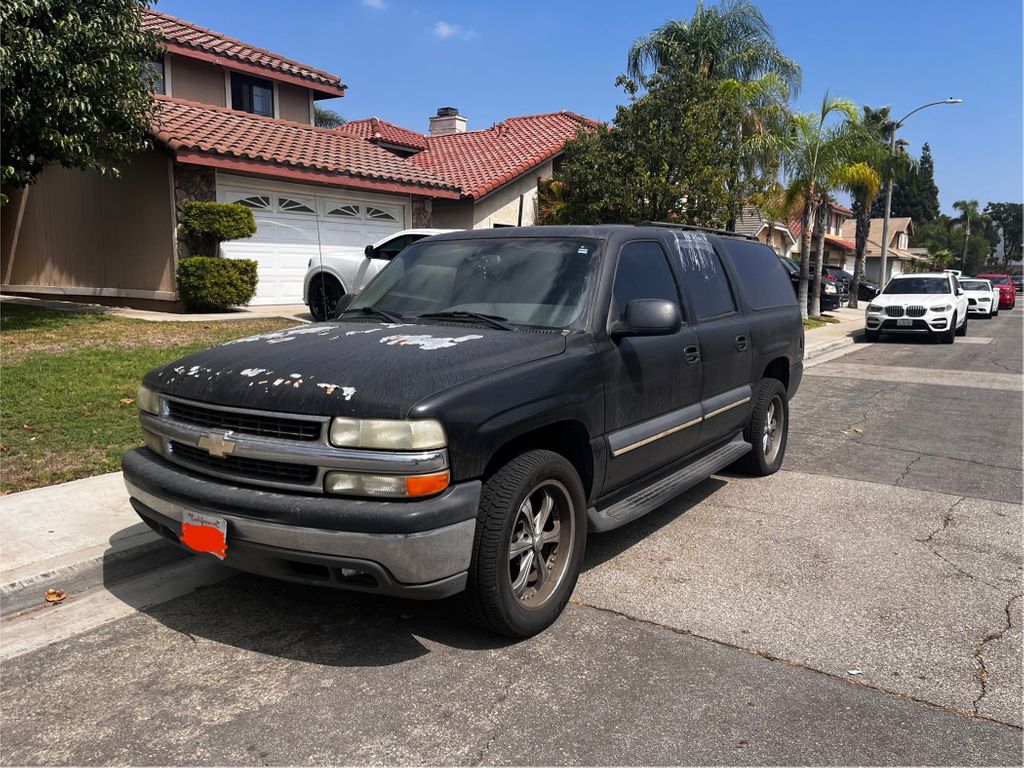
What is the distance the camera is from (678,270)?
5.09 m

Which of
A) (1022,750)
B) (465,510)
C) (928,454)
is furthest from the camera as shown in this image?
(928,454)

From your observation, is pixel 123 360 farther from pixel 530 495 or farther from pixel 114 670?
pixel 530 495

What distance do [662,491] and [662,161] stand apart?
13.1 m

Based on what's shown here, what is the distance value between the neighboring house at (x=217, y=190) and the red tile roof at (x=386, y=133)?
490cm

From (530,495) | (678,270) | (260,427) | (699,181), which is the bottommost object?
(530,495)

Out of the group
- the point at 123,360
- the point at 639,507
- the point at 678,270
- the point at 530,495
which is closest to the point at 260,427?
the point at 530,495

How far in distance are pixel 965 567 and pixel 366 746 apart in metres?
3.52

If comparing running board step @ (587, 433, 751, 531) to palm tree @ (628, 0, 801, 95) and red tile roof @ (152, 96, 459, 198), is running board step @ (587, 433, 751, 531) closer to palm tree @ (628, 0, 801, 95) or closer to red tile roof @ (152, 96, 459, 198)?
red tile roof @ (152, 96, 459, 198)

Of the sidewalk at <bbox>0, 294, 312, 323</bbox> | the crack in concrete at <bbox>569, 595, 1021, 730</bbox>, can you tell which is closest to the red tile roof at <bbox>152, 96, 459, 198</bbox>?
the sidewalk at <bbox>0, 294, 312, 323</bbox>

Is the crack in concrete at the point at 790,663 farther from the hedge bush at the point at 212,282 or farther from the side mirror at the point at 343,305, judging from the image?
the hedge bush at the point at 212,282

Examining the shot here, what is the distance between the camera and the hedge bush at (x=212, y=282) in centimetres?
1389

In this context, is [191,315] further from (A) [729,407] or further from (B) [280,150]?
(A) [729,407]

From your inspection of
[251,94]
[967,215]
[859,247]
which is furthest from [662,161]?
[967,215]

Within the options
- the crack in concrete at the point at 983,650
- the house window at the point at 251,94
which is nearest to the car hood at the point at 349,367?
the crack in concrete at the point at 983,650
